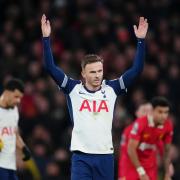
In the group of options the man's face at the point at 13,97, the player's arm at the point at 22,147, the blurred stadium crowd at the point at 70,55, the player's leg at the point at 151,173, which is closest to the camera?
the man's face at the point at 13,97

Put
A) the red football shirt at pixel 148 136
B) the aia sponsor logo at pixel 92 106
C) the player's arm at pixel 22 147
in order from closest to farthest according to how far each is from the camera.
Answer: the aia sponsor logo at pixel 92 106
the player's arm at pixel 22 147
the red football shirt at pixel 148 136

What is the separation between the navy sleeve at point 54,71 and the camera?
9.70 metres

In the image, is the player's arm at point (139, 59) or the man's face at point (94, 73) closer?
the man's face at point (94, 73)

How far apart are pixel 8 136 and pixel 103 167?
6.46 feet

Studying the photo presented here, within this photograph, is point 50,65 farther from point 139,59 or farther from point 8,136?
point 8,136

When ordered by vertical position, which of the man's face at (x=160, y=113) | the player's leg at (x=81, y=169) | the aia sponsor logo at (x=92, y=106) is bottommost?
the player's leg at (x=81, y=169)

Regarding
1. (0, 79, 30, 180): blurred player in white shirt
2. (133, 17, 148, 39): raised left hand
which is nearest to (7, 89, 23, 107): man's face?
(0, 79, 30, 180): blurred player in white shirt

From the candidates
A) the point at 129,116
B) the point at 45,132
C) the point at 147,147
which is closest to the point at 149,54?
→ the point at 129,116

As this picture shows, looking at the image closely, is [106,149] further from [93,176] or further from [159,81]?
[159,81]

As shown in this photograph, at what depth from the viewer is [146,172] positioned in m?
12.2

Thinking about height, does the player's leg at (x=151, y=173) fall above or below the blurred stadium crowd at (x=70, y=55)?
below

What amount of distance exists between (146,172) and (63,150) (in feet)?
11.2

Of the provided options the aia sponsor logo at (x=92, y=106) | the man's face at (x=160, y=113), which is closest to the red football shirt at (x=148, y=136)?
the man's face at (x=160, y=113)

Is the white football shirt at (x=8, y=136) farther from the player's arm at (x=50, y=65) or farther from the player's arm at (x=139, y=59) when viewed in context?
the player's arm at (x=139, y=59)
